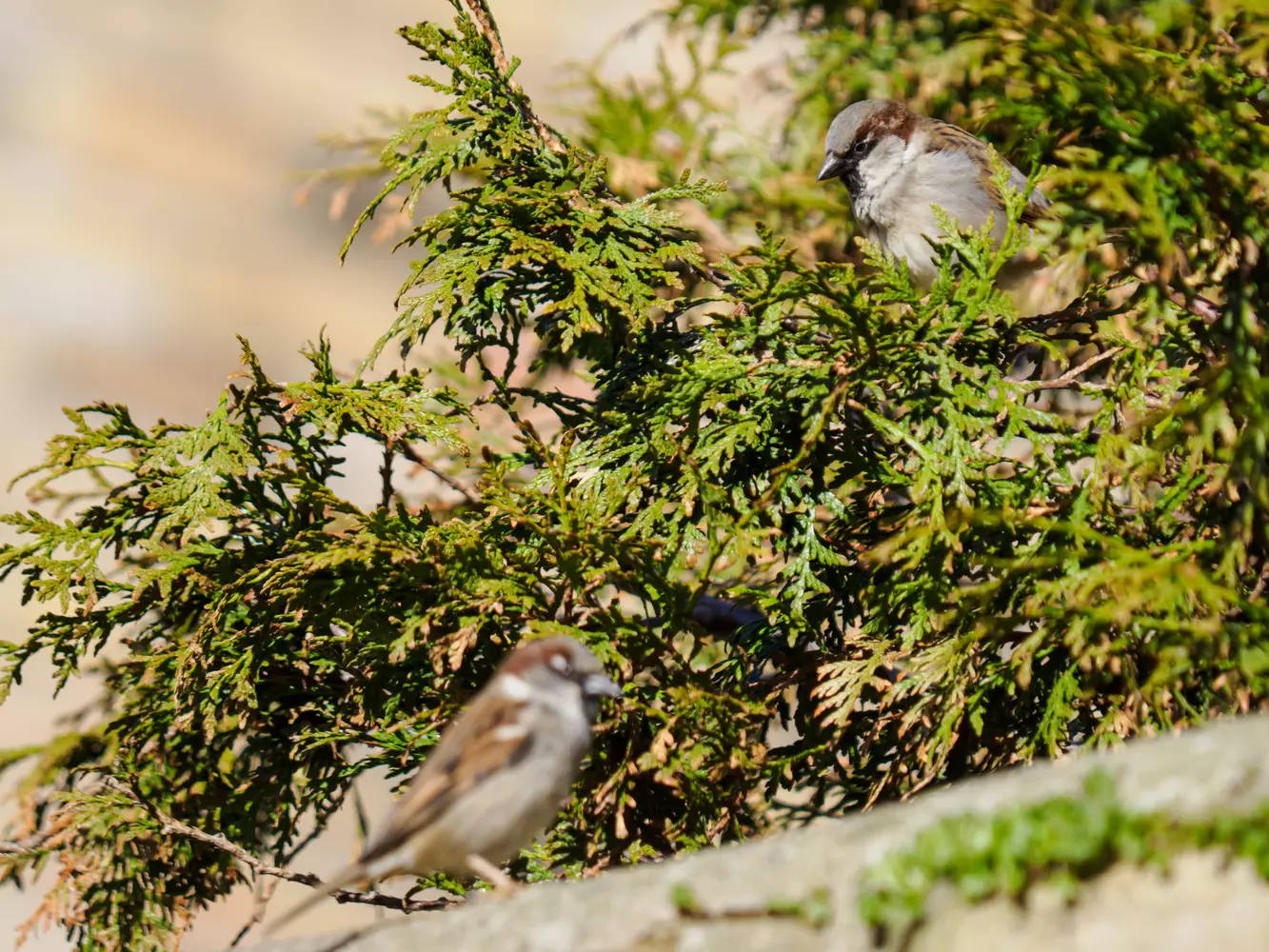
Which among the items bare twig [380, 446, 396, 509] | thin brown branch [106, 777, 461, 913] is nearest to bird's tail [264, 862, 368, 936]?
thin brown branch [106, 777, 461, 913]

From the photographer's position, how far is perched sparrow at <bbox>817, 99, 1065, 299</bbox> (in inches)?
181

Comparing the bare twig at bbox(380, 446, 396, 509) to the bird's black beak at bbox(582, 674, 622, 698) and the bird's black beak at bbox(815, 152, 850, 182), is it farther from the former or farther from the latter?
the bird's black beak at bbox(815, 152, 850, 182)

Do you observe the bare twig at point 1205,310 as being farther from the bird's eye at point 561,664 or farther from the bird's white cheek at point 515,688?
the bird's white cheek at point 515,688

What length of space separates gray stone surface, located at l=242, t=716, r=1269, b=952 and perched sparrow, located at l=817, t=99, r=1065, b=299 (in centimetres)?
289

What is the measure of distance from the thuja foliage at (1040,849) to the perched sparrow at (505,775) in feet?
3.67

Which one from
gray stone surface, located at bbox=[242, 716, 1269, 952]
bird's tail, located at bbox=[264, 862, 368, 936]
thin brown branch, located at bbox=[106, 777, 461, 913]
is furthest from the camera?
thin brown branch, located at bbox=[106, 777, 461, 913]

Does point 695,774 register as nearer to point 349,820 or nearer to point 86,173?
point 349,820

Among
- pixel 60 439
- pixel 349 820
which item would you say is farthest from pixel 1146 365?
pixel 349 820

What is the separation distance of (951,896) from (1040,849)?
0.15 meters

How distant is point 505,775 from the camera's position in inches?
112

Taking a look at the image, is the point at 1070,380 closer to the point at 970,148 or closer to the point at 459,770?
the point at 970,148

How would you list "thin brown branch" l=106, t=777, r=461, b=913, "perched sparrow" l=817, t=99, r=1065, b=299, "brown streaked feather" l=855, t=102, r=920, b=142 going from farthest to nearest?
1. "brown streaked feather" l=855, t=102, r=920, b=142
2. "perched sparrow" l=817, t=99, r=1065, b=299
3. "thin brown branch" l=106, t=777, r=461, b=913

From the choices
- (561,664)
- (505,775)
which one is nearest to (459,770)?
(505,775)

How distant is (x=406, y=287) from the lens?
3311 mm
